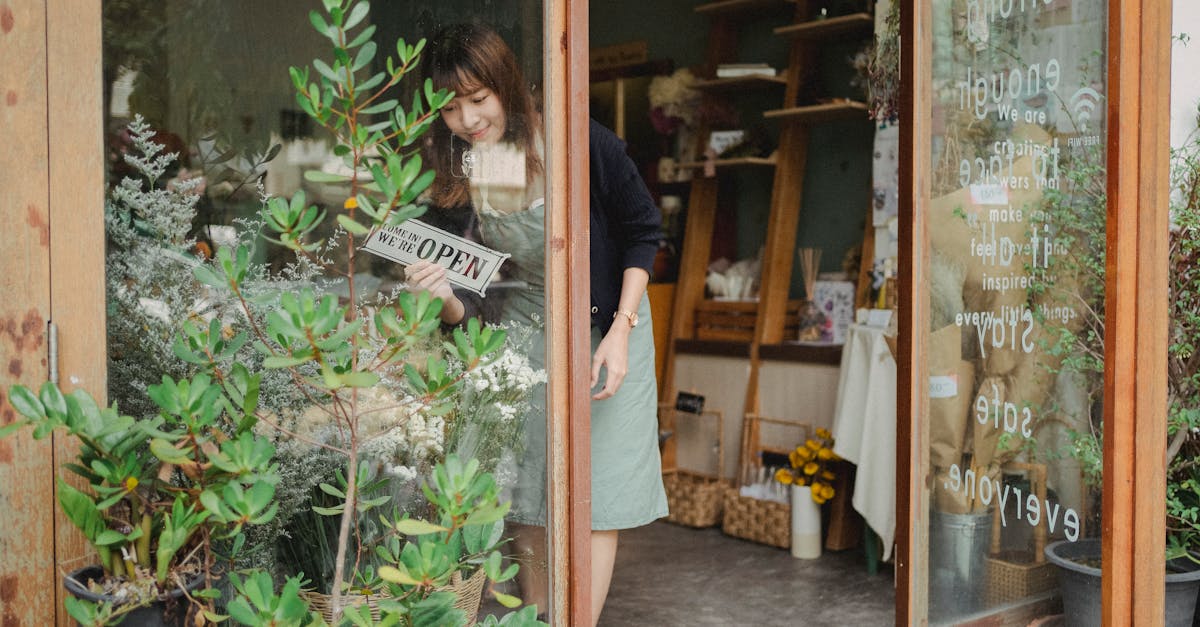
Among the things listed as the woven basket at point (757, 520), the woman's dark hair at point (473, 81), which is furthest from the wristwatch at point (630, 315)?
the woven basket at point (757, 520)

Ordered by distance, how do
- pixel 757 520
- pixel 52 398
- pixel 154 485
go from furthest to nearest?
pixel 757 520
pixel 154 485
pixel 52 398

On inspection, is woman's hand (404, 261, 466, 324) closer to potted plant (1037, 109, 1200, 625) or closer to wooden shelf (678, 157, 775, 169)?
potted plant (1037, 109, 1200, 625)

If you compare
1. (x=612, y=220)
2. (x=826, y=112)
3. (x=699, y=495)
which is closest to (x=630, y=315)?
(x=612, y=220)

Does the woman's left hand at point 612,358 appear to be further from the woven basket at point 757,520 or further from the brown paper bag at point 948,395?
the woven basket at point 757,520

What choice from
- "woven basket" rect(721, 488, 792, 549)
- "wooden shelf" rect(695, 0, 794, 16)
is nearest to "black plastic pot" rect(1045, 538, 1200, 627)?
"woven basket" rect(721, 488, 792, 549)

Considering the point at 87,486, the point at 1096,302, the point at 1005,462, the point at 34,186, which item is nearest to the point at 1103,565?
the point at 1005,462

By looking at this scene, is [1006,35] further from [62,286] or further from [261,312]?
[62,286]

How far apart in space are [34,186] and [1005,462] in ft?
7.86

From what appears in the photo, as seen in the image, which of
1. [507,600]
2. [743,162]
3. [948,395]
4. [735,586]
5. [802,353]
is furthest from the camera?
[743,162]

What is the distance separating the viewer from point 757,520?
4418mm

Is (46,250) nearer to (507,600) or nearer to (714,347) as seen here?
(507,600)

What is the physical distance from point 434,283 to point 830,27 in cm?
333

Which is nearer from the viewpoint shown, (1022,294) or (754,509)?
(1022,294)

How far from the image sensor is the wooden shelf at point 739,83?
4.95 m
